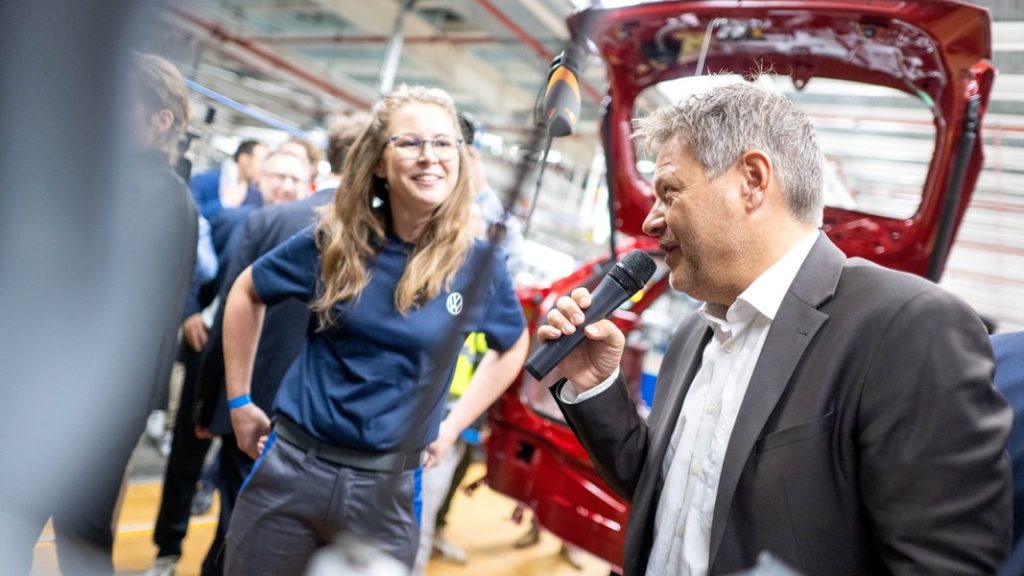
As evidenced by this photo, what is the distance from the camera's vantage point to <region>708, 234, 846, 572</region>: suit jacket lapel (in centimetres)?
128

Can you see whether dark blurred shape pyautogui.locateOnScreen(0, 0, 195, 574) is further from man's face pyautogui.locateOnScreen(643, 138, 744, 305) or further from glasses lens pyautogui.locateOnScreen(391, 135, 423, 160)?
glasses lens pyautogui.locateOnScreen(391, 135, 423, 160)

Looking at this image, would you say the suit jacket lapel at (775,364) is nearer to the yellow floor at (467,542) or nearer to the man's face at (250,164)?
the yellow floor at (467,542)

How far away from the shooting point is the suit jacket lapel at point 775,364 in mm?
1280

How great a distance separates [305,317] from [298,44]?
798 centimetres

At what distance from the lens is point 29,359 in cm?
71

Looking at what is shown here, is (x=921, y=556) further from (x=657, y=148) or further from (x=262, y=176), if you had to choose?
(x=262, y=176)

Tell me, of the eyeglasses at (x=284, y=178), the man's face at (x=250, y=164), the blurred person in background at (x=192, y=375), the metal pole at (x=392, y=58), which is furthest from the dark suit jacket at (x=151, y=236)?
the metal pole at (x=392, y=58)

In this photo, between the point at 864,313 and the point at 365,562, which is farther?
the point at 864,313

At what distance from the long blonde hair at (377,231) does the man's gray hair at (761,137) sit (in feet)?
2.27

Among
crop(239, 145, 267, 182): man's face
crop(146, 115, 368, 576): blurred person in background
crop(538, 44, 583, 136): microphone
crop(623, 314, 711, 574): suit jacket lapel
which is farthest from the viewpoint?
crop(239, 145, 267, 182): man's face

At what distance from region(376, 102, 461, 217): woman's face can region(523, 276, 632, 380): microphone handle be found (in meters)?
0.61

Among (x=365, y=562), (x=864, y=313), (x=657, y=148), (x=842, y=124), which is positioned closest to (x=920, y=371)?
(x=864, y=313)

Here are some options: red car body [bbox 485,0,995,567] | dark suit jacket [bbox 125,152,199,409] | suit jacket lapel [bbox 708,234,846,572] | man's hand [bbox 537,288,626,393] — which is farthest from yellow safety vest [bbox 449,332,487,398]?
dark suit jacket [bbox 125,152,199,409]

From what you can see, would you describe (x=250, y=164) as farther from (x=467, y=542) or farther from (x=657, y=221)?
(x=657, y=221)
